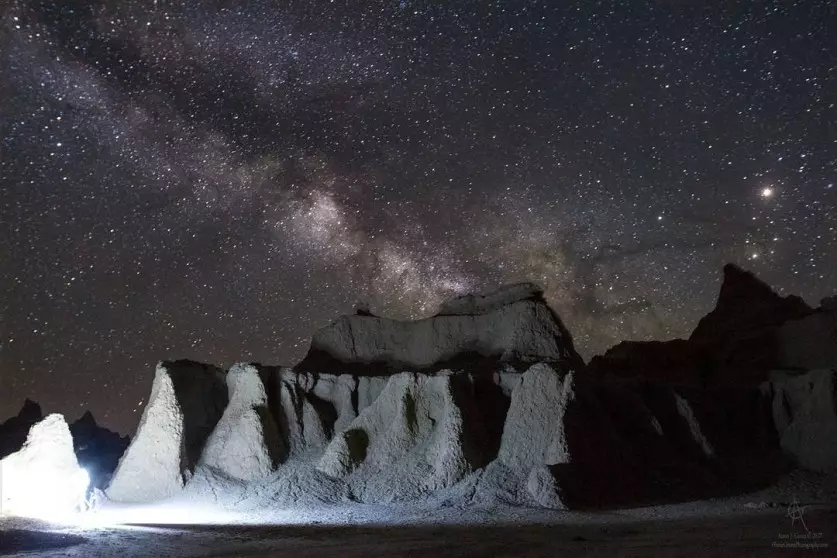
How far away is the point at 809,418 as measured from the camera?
849 inches

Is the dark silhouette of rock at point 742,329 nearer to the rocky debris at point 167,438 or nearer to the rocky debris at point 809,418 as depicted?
the rocky debris at point 809,418

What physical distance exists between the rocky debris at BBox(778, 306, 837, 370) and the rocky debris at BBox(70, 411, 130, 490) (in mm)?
35198

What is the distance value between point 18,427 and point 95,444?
5386mm

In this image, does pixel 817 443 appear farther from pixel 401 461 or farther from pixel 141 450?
pixel 141 450

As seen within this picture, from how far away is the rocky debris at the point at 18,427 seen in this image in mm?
35531

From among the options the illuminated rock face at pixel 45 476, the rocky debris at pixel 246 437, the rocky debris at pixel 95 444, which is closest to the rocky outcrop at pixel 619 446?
the rocky debris at pixel 246 437

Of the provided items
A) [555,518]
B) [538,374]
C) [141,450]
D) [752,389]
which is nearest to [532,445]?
[538,374]

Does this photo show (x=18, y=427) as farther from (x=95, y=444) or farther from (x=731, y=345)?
(x=731, y=345)

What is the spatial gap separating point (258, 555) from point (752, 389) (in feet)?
71.5

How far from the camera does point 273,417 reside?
22.4m

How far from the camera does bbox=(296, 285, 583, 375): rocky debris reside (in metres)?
27.1

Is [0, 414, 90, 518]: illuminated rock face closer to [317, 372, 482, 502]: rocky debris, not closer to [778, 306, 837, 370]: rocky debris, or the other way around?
[317, 372, 482, 502]: rocky debris

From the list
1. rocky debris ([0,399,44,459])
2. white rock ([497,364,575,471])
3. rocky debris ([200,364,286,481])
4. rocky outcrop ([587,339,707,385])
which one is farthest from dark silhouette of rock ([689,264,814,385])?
rocky debris ([0,399,44,459])

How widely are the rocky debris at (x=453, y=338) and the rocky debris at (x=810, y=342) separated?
11.0 metres
